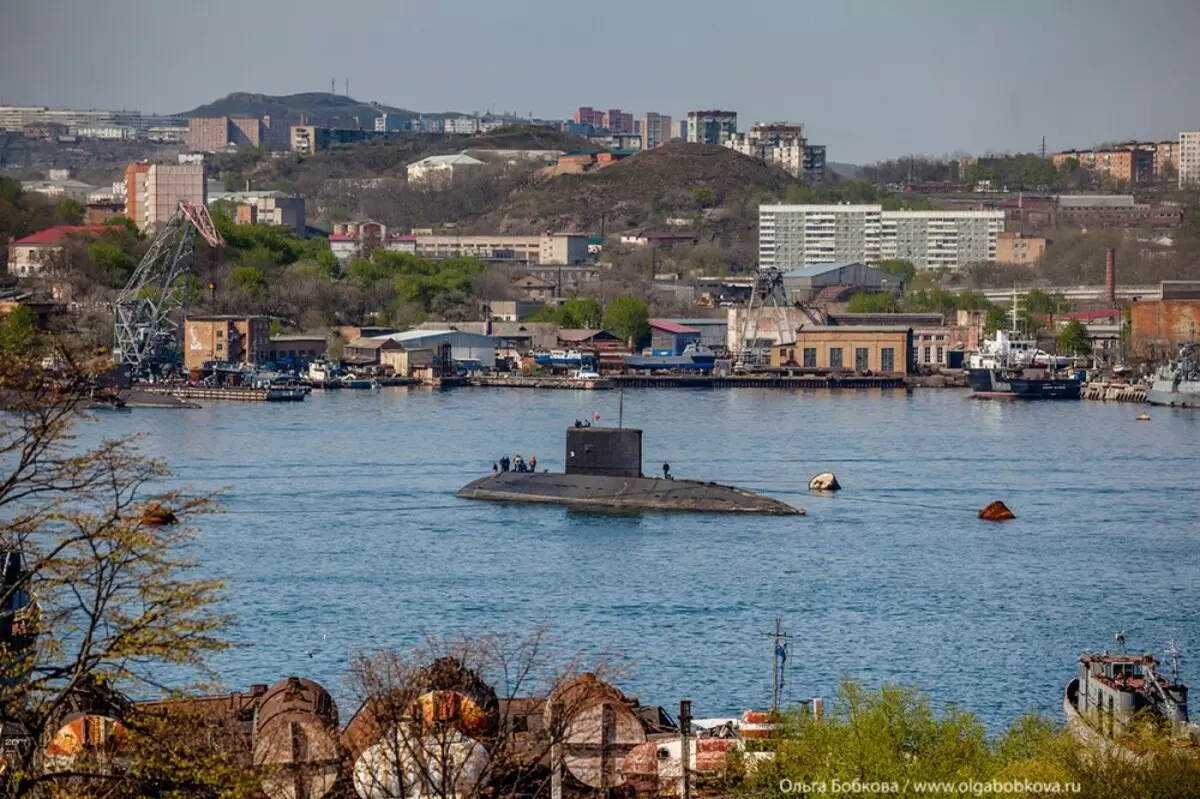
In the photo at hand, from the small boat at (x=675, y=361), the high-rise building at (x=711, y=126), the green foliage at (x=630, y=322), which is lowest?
the small boat at (x=675, y=361)

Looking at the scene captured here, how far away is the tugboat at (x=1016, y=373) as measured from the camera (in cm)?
6788

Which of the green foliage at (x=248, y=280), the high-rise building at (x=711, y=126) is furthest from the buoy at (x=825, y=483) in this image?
the high-rise building at (x=711, y=126)

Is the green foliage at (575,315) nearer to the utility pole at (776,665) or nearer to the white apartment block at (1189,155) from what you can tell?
the utility pole at (776,665)

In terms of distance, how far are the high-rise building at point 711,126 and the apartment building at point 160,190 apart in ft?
249

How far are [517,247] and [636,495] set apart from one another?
91.9 metres

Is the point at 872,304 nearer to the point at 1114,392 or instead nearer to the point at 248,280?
the point at 1114,392

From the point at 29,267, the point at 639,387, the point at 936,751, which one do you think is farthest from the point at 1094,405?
the point at 936,751

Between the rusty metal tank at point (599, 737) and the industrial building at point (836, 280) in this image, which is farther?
the industrial building at point (836, 280)

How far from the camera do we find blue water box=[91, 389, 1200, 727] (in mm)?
20969

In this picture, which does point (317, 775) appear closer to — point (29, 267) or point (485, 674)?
point (485, 674)

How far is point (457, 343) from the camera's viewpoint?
7588cm

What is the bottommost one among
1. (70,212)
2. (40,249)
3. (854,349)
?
(854,349)

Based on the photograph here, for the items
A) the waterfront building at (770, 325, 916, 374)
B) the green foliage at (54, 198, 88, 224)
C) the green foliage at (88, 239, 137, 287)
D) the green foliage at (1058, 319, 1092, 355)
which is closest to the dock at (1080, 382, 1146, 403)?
the waterfront building at (770, 325, 916, 374)

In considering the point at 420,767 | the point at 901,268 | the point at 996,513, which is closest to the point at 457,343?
the point at 901,268
